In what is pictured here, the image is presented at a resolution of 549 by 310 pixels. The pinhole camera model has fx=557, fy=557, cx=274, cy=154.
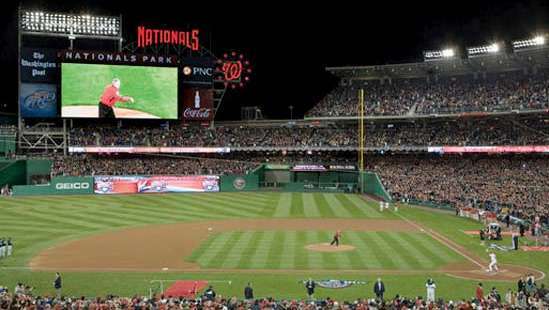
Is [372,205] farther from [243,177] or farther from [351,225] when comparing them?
[243,177]

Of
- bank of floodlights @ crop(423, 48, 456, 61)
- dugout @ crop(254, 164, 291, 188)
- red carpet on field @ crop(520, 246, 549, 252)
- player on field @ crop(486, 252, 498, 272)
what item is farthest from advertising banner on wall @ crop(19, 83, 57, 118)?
player on field @ crop(486, 252, 498, 272)

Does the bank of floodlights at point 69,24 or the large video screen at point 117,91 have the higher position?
the bank of floodlights at point 69,24

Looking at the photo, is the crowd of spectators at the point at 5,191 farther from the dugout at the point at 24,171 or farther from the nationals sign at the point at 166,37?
the nationals sign at the point at 166,37

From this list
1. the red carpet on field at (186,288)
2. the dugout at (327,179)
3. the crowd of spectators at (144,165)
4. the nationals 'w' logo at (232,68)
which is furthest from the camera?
the nationals 'w' logo at (232,68)

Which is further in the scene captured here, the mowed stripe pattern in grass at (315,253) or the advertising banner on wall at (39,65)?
the advertising banner on wall at (39,65)

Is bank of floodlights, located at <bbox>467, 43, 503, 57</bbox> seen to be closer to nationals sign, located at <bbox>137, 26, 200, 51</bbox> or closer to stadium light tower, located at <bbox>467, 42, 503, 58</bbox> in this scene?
stadium light tower, located at <bbox>467, 42, 503, 58</bbox>

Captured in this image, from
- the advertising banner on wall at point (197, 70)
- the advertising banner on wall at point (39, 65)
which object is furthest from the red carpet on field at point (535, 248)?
the advertising banner on wall at point (39, 65)

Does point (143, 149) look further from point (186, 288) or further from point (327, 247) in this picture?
point (186, 288)

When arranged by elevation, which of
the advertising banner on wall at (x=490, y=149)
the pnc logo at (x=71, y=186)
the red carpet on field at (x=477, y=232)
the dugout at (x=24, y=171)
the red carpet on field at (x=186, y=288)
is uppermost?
the advertising banner on wall at (x=490, y=149)
